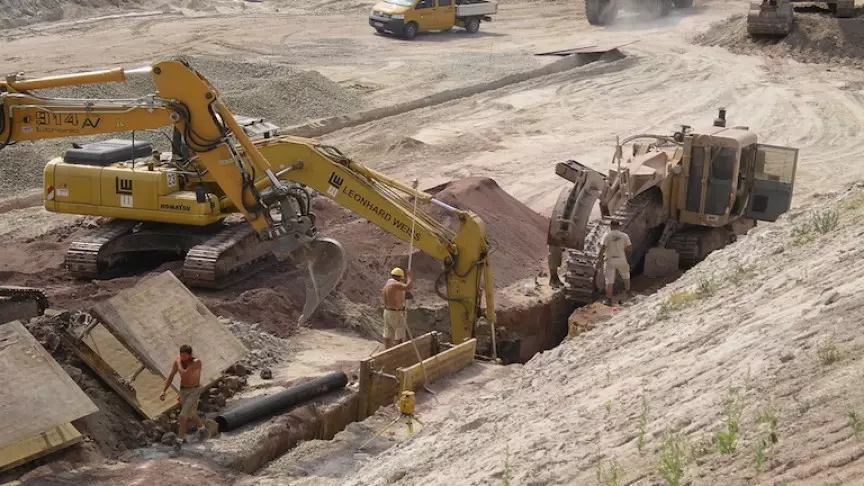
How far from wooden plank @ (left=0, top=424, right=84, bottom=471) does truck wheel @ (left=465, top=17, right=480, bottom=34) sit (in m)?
30.1

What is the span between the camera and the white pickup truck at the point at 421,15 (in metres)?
38.5

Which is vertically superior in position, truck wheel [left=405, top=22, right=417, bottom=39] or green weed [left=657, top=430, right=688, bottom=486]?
green weed [left=657, top=430, right=688, bottom=486]

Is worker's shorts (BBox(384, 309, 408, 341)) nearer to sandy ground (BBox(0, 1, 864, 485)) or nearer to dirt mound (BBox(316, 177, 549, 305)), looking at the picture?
sandy ground (BBox(0, 1, 864, 485))

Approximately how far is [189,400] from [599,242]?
678 centimetres

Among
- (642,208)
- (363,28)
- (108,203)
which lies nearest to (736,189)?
(642,208)

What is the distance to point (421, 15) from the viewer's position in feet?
127

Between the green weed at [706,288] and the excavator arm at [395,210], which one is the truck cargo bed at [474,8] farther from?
the green weed at [706,288]

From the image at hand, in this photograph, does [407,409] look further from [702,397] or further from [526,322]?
[702,397]

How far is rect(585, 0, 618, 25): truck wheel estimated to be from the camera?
4131cm

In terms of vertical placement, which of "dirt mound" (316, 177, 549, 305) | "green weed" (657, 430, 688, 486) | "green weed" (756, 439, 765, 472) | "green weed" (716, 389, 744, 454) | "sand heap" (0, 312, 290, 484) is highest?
"green weed" (756, 439, 765, 472)

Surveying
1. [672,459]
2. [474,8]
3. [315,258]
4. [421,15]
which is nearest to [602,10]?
[474,8]

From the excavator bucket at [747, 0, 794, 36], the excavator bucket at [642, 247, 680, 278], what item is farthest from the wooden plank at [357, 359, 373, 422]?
the excavator bucket at [747, 0, 794, 36]

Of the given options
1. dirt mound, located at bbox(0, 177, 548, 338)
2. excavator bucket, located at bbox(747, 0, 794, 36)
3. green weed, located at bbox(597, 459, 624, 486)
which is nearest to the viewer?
green weed, located at bbox(597, 459, 624, 486)

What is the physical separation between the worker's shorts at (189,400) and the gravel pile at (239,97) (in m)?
10.7
